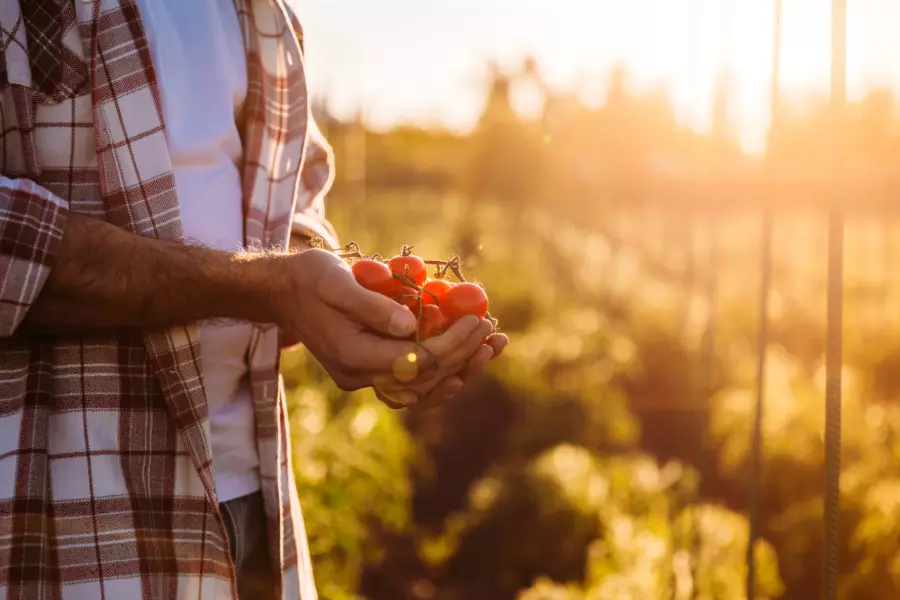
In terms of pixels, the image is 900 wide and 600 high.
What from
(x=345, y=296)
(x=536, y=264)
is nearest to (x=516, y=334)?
(x=536, y=264)

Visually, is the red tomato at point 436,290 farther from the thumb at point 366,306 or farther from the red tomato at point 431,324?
the thumb at point 366,306

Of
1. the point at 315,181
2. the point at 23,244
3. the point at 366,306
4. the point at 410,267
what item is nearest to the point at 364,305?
the point at 366,306

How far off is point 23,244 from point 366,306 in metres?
0.44

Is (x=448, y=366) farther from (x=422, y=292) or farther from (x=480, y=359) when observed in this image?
(x=422, y=292)

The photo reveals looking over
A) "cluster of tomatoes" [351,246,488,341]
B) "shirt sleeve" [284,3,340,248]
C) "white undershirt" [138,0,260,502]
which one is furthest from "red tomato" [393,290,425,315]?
"shirt sleeve" [284,3,340,248]

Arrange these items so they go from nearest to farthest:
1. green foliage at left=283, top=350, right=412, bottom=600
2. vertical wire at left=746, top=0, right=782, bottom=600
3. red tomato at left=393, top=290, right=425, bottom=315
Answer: red tomato at left=393, top=290, right=425, bottom=315
vertical wire at left=746, top=0, right=782, bottom=600
green foliage at left=283, top=350, right=412, bottom=600

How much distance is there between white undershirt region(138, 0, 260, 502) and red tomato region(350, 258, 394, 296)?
0.28m

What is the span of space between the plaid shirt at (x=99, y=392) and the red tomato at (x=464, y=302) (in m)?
0.39

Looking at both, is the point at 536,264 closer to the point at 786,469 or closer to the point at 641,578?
the point at 786,469

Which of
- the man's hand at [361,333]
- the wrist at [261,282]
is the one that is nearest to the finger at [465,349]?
the man's hand at [361,333]

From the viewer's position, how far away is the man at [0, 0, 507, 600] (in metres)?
1.23

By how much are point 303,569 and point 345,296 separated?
753 millimetres

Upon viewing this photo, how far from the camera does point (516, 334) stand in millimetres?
8219

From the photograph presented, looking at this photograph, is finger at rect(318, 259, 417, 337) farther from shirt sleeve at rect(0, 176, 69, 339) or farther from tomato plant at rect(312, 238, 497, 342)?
shirt sleeve at rect(0, 176, 69, 339)
